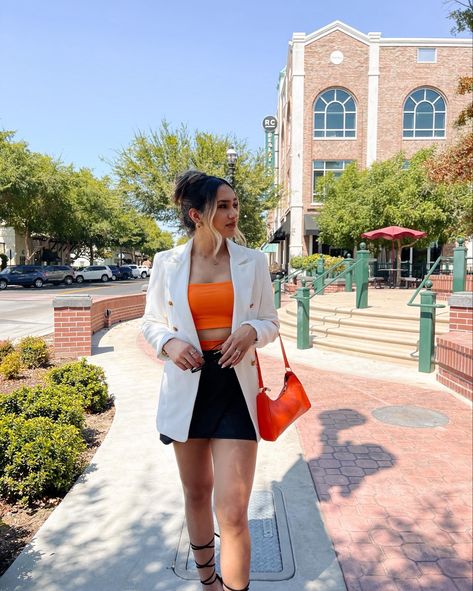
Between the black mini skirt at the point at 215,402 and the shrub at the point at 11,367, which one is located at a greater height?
the black mini skirt at the point at 215,402

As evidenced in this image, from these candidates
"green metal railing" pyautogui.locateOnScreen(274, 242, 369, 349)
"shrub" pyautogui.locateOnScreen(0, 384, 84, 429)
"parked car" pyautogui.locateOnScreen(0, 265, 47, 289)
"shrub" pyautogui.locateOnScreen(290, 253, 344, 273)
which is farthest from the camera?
"parked car" pyautogui.locateOnScreen(0, 265, 47, 289)

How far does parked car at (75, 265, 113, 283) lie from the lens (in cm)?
4241

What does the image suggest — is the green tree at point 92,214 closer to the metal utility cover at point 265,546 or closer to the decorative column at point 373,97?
the decorative column at point 373,97

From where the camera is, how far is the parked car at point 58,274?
36237 millimetres

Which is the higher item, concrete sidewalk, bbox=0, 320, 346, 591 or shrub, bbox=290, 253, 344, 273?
shrub, bbox=290, 253, 344, 273

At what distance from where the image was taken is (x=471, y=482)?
3.47 meters

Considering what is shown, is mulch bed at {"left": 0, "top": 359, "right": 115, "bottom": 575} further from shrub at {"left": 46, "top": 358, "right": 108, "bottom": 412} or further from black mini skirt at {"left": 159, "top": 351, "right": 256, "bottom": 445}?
black mini skirt at {"left": 159, "top": 351, "right": 256, "bottom": 445}

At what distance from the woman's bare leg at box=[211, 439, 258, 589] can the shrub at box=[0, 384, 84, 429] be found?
2616 mm

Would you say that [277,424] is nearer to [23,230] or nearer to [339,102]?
[339,102]

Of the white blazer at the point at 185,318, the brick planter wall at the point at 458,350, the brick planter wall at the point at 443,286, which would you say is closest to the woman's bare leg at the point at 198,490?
the white blazer at the point at 185,318

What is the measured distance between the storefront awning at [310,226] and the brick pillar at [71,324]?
23.0m

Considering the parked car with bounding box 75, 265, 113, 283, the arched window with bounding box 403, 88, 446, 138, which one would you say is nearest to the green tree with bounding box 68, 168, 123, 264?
the parked car with bounding box 75, 265, 113, 283

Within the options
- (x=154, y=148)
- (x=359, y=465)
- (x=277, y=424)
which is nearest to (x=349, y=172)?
(x=154, y=148)

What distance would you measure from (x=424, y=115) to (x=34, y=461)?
3235 cm
